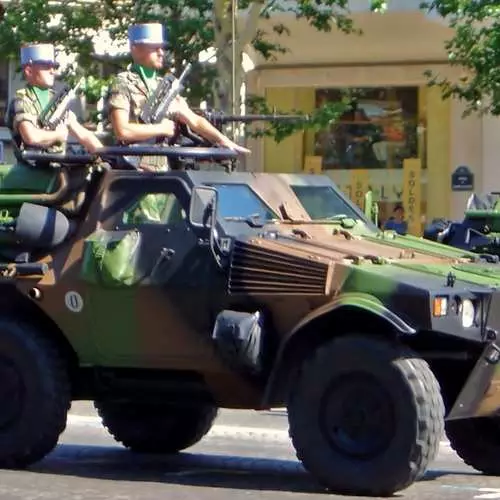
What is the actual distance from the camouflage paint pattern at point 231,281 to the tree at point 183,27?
32.1ft

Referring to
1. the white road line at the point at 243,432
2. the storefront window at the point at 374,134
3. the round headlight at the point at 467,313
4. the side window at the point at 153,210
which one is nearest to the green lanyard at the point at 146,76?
the side window at the point at 153,210

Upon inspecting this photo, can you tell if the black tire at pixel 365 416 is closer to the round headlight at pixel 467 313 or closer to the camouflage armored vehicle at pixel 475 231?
the round headlight at pixel 467 313

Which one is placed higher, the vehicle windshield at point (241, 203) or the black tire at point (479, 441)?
the vehicle windshield at point (241, 203)

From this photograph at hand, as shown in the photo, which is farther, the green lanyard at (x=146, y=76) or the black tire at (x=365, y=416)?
the green lanyard at (x=146, y=76)

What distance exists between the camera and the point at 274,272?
30.9 feet

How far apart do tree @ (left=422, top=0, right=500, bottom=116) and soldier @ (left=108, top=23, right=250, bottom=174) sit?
935 centimetres

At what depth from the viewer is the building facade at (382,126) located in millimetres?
24250

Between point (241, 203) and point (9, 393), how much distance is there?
5.96ft

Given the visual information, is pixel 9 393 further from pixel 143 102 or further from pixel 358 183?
pixel 358 183

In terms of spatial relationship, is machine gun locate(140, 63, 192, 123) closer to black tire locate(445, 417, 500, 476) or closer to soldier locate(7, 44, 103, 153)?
soldier locate(7, 44, 103, 153)

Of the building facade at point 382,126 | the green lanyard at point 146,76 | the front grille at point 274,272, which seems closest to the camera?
the front grille at point 274,272

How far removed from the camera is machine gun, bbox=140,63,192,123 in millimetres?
10664

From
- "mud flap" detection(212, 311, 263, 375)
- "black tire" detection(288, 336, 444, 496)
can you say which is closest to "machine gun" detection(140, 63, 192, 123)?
"mud flap" detection(212, 311, 263, 375)

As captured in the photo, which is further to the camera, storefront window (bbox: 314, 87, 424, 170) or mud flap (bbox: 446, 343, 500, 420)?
storefront window (bbox: 314, 87, 424, 170)
